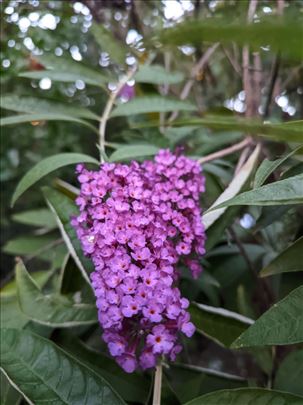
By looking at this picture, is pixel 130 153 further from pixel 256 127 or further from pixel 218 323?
pixel 256 127

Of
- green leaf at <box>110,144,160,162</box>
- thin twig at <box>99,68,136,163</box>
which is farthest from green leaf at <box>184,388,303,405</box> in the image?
thin twig at <box>99,68,136,163</box>

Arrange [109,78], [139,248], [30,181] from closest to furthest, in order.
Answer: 1. [139,248]
2. [30,181]
3. [109,78]

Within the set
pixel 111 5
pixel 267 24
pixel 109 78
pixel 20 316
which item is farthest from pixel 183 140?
pixel 267 24

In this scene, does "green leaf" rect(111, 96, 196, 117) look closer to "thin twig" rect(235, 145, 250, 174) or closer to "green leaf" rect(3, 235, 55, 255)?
"thin twig" rect(235, 145, 250, 174)

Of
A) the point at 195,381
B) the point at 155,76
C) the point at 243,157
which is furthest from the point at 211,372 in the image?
the point at 155,76

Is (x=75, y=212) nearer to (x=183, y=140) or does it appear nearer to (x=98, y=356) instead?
(x=98, y=356)

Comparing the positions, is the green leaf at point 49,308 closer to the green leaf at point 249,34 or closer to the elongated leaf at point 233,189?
the elongated leaf at point 233,189
